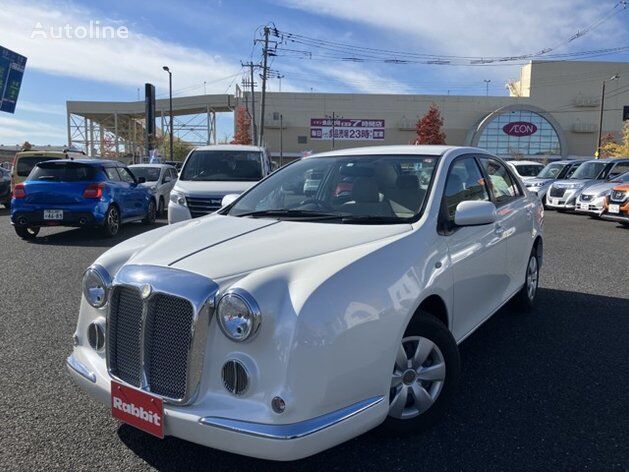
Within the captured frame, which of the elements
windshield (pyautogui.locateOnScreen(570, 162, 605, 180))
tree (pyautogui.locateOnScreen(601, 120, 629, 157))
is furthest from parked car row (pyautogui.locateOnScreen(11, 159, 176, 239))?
tree (pyautogui.locateOnScreen(601, 120, 629, 157))

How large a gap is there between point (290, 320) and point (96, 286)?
1.24 m

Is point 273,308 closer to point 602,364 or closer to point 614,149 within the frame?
point 602,364

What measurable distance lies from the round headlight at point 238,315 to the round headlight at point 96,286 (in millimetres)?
858

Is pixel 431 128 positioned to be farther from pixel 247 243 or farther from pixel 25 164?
pixel 247 243

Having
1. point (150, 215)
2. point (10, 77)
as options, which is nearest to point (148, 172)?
point (150, 215)

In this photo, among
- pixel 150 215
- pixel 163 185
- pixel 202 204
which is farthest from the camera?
pixel 163 185

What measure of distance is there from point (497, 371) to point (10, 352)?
3800 millimetres

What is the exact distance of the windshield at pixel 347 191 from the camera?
3314 millimetres

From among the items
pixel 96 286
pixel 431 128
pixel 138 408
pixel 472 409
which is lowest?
pixel 472 409

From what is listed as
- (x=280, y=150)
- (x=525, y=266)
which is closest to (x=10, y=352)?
(x=525, y=266)

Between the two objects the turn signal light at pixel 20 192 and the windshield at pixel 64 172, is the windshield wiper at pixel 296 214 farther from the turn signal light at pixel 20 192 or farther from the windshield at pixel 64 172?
the turn signal light at pixel 20 192

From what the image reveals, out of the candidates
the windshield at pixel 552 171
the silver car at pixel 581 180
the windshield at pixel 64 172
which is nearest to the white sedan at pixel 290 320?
the windshield at pixel 64 172

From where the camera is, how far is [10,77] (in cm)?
2922

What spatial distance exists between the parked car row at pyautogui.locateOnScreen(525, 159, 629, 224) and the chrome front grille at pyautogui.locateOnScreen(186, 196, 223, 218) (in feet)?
29.3
